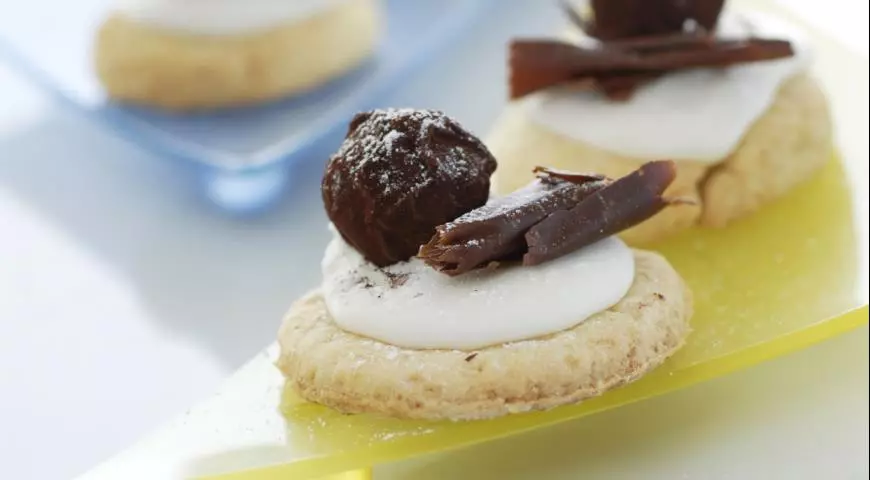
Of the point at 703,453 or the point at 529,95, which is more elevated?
the point at 529,95

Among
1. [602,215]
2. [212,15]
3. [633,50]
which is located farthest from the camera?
[212,15]

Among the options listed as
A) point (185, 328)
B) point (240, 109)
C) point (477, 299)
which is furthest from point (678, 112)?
point (240, 109)

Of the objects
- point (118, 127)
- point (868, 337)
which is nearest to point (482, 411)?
point (868, 337)

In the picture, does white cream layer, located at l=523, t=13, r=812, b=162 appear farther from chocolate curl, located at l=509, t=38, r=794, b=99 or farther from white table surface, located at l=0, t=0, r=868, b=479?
white table surface, located at l=0, t=0, r=868, b=479

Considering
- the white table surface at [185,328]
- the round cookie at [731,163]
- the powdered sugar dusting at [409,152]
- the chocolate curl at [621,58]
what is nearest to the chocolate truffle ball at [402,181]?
the powdered sugar dusting at [409,152]

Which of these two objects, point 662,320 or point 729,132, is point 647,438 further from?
point 729,132

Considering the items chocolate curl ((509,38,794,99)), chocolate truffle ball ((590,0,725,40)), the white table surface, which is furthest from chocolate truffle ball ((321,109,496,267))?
chocolate truffle ball ((590,0,725,40))

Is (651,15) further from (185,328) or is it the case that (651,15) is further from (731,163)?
(185,328)
